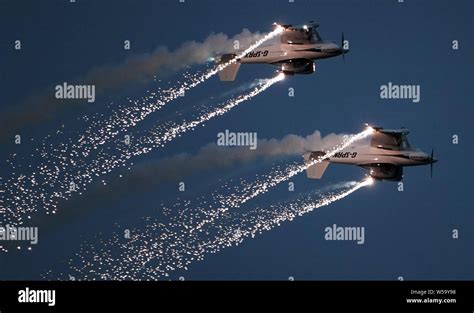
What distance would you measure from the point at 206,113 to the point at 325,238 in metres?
3.12

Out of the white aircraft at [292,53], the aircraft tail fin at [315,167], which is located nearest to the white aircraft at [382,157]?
the aircraft tail fin at [315,167]

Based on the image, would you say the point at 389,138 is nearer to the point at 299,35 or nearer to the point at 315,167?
the point at 315,167

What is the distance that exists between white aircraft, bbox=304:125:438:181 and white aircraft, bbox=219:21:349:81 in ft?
5.52

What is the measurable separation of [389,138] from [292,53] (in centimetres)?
246

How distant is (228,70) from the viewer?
28969 mm

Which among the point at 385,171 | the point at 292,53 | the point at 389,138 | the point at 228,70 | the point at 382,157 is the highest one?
the point at 292,53

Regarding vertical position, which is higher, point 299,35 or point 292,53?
point 299,35

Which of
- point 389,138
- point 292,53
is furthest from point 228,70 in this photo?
point 389,138
